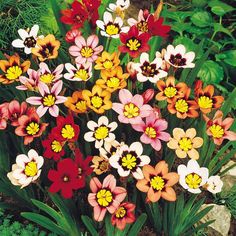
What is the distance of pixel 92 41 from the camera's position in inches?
65.8

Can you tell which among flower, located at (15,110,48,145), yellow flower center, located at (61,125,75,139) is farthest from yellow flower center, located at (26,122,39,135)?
yellow flower center, located at (61,125,75,139)

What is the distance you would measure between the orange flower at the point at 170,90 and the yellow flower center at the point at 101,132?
0.69 ft

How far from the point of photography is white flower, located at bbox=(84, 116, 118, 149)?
4.65ft

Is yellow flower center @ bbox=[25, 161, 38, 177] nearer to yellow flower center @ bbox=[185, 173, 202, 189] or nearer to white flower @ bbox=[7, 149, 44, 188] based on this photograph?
white flower @ bbox=[7, 149, 44, 188]

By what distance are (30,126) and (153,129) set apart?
401 mm

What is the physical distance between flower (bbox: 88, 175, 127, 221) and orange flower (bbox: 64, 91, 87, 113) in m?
0.25

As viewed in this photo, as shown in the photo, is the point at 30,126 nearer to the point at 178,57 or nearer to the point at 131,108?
the point at 131,108

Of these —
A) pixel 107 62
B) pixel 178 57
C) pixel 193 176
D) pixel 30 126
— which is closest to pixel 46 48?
pixel 107 62

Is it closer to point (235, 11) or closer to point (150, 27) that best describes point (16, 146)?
point (150, 27)

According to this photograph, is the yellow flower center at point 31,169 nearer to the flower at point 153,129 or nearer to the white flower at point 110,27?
the flower at point 153,129

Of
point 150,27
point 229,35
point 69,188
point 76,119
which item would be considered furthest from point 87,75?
point 229,35

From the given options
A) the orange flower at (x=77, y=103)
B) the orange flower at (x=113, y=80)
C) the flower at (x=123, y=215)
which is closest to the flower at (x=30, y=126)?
the orange flower at (x=77, y=103)

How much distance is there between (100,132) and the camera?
1.44 metres

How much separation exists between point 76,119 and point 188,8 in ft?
4.47
